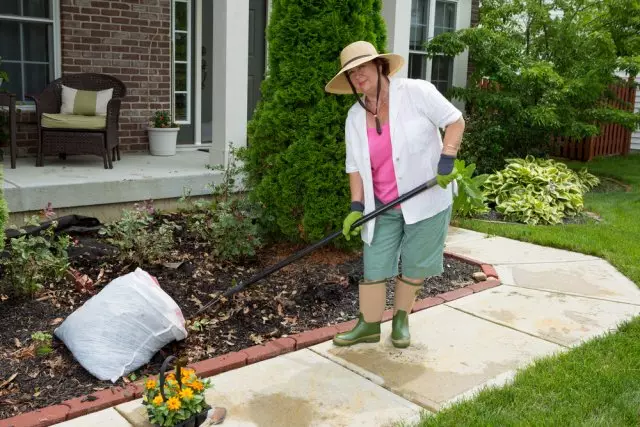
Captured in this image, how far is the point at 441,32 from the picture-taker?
11617 millimetres

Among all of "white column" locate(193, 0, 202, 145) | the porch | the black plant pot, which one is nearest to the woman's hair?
the black plant pot

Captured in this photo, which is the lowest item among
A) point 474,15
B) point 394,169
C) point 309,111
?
point 394,169

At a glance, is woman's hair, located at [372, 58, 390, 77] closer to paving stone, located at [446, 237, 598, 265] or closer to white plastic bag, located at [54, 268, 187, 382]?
white plastic bag, located at [54, 268, 187, 382]

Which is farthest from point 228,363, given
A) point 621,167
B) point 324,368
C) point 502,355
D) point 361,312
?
point 621,167

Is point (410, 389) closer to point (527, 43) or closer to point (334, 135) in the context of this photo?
point (334, 135)

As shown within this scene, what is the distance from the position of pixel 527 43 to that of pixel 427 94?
7556mm

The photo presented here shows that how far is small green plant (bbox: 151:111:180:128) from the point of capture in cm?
840

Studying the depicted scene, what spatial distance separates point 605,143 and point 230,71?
1034 centimetres

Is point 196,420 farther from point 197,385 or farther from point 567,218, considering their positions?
point 567,218

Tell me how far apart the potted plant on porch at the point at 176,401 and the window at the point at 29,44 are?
5.90 m

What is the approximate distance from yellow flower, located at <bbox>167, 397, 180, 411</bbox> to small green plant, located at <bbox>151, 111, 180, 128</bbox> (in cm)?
601

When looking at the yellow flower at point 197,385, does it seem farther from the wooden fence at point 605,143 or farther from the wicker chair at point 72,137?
the wooden fence at point 605,143

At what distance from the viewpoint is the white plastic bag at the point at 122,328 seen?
3.47 meters

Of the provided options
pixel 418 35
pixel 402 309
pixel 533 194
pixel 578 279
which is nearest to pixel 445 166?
pixel 402 309
